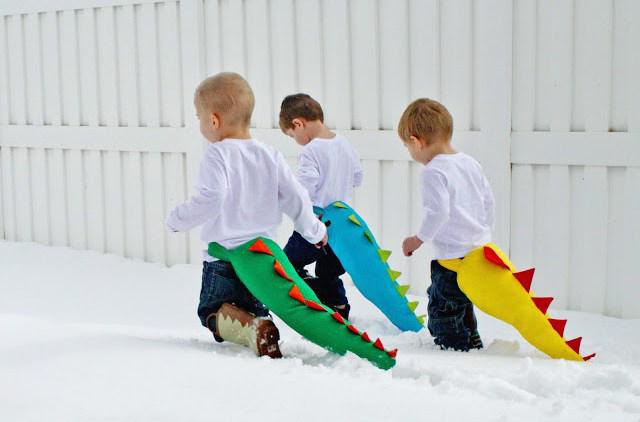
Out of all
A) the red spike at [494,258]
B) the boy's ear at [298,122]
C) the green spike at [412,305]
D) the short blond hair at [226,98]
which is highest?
the short blond hair at [226,98]

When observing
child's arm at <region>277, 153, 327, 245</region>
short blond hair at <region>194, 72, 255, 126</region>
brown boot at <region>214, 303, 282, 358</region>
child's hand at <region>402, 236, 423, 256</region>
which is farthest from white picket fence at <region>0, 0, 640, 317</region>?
brown boot at <region>214, 303, 282, 358</region>

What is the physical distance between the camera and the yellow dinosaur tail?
170 inches

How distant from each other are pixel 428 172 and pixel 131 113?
391 cm

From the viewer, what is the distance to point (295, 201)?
414 centimetres

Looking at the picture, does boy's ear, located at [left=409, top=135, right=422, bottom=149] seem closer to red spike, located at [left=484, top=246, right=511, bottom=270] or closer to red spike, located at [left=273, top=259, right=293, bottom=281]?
red spike, located at [left=484, top=246, right=511, bottom=270]

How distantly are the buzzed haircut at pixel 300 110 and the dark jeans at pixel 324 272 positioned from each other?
0.64 meters

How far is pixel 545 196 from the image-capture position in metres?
5.72

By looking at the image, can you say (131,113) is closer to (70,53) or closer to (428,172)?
(70,53)

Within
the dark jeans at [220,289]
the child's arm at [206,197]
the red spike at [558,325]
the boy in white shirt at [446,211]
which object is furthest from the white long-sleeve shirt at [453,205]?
the child's arm at [206,197]

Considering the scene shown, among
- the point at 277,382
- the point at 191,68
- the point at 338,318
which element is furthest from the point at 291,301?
the point at 191,68

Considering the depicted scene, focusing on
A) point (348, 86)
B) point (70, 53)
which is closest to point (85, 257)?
point (70, 53)

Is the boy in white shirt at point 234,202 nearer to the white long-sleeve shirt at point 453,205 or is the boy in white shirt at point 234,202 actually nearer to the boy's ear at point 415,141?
the white long-sleeve shirt at point 453,205

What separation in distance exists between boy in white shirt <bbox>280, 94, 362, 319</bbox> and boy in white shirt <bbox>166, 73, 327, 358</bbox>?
1.09m

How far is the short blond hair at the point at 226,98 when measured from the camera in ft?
13.3
